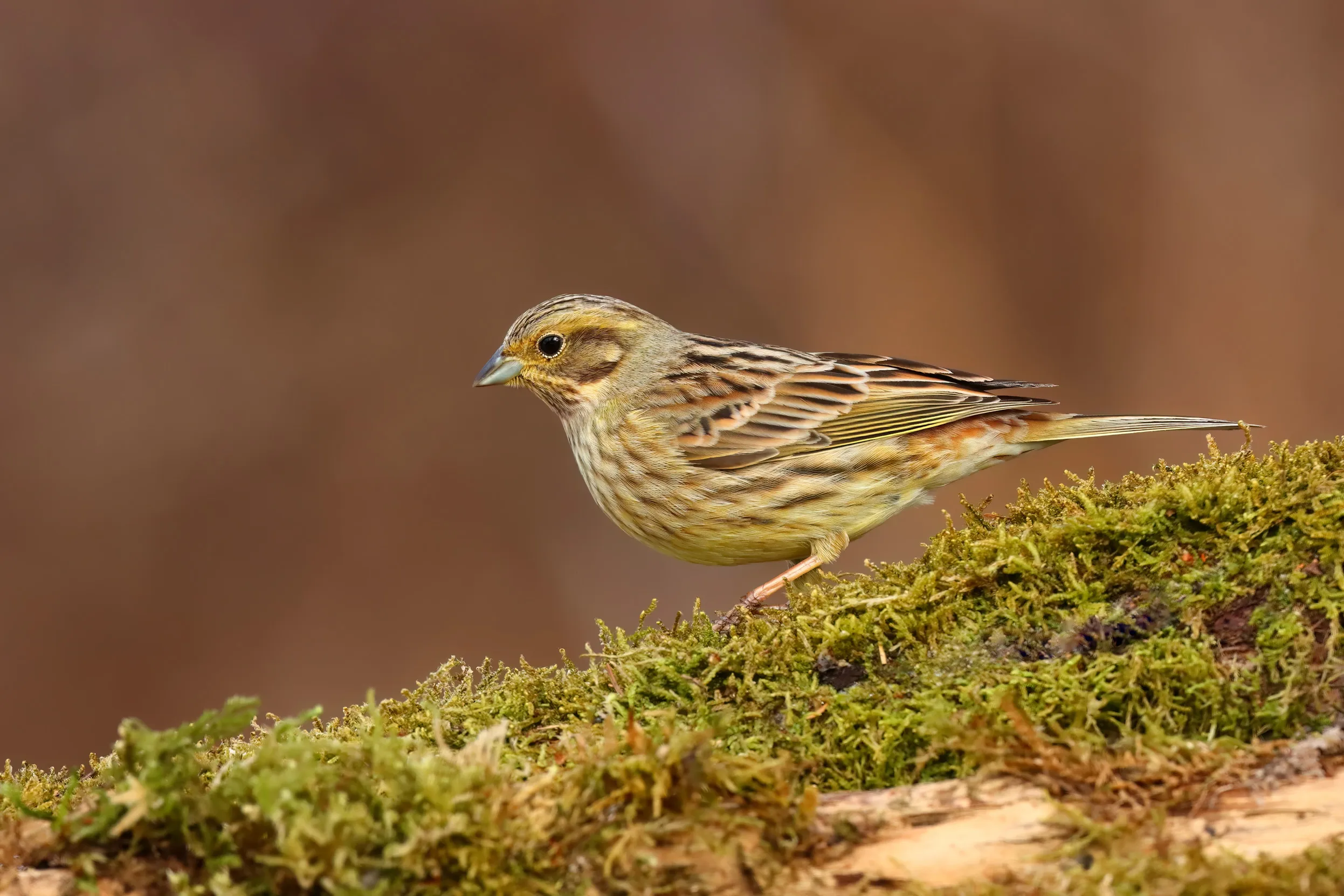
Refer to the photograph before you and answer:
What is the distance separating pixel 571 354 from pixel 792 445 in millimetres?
1343

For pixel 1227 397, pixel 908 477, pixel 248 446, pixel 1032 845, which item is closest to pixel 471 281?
pixel 248 446

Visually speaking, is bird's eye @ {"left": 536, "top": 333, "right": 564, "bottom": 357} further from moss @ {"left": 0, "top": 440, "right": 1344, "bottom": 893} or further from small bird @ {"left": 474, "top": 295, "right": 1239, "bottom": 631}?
moss @ {"left": 0, "top": 440, "right": 1344, "bottom": 893}

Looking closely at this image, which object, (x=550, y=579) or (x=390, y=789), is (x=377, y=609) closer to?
(x=550, y=579)

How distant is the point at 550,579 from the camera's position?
29.8 feet

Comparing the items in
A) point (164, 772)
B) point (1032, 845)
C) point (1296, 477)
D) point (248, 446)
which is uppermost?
point (248, 446)

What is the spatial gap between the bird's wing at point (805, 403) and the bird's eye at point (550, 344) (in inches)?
23.6

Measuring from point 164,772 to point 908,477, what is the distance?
3.58 meters

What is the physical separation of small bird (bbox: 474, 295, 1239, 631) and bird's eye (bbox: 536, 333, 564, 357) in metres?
0.37

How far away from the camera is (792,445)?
505cm

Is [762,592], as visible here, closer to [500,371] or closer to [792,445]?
[792,445]

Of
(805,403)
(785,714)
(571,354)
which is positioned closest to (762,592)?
(805,403)

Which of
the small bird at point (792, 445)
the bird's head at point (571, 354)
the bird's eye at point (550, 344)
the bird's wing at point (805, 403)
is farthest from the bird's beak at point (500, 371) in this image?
the bird's wing at point (805, 403)

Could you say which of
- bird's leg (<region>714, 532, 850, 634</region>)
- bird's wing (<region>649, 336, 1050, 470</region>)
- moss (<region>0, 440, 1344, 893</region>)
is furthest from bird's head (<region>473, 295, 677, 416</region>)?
moss (<region>0, 440, 1344, 893</region>)

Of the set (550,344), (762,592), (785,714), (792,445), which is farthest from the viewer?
(550,344)
